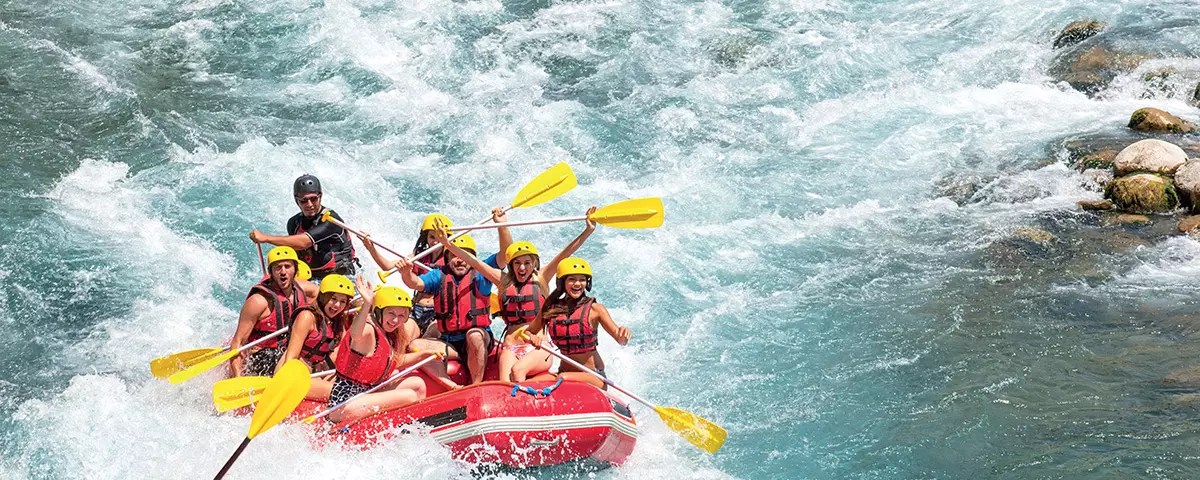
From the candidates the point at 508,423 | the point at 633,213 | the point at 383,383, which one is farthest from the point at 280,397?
the point at 633,213

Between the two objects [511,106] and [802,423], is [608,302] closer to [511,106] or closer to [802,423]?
[802,423]

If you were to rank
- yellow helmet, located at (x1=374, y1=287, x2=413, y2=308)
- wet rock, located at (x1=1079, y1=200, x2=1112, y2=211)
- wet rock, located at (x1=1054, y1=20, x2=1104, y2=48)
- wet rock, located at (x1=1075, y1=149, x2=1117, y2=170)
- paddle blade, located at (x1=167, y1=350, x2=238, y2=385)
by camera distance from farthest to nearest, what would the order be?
wet rock, located at (x1=1054, y1=20, x2=1104, y2=48) → wet rock, located at (x1=1075, y1=149, x2=1117, y2=170) → wet rock, located at (x1=1079, y1=200, x2=1112, y2=211) → paddle blade, located at (x1=167, y1=350, x2=238, y2=385) → yellow helmet, located at (x1=374, y1=287, x2=413, y2=308)

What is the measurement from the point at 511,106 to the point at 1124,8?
8.03 metres

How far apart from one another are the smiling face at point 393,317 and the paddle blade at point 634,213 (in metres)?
1.67

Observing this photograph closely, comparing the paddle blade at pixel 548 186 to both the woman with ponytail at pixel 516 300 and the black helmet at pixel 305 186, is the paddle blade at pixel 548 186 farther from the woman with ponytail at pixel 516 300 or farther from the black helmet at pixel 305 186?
the black helmet at pixel 305 186

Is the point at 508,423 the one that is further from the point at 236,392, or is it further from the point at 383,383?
the point at 236,392

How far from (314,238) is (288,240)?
8.1 inches

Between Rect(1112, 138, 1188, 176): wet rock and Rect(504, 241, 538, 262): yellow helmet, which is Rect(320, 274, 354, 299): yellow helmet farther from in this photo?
Rect(1112, 138, 1188, 176): wet rock

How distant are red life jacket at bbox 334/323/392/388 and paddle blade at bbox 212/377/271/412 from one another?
413 millimetres

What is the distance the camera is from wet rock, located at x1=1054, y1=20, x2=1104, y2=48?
14.4 metres

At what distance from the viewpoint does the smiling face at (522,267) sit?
6.87 meters

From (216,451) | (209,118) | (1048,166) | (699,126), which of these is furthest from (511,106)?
(216,451)

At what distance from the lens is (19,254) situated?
9.80 m

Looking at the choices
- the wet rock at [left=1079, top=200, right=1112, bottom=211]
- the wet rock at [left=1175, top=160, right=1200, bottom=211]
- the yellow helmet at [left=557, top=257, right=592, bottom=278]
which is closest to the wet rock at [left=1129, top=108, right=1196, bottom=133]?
the wet rock at [left=1175, top=160, right=1200, bottom=211]
